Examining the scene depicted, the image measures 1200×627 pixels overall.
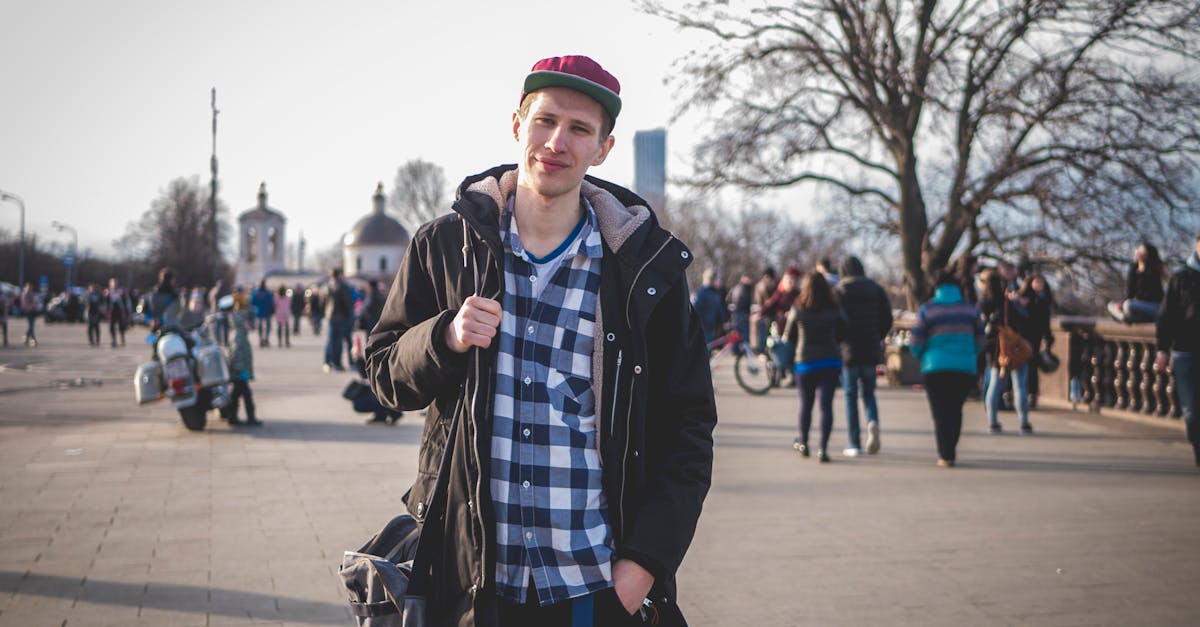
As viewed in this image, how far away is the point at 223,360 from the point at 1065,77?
1664 cm

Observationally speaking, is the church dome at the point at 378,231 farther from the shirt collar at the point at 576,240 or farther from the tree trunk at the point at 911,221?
the shirt collar at the point at 576,240

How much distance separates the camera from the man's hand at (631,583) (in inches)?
89.8

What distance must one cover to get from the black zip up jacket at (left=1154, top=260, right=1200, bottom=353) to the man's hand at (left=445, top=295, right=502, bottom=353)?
7999 millimetres

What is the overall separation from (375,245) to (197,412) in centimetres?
10315

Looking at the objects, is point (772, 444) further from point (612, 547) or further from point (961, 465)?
point (612, 547)

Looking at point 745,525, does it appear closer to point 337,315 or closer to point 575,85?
point 575,85

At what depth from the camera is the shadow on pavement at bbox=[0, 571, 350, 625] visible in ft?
15.6

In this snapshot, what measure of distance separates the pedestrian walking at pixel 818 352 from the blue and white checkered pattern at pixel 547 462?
7.52 meters

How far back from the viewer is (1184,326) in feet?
28.1

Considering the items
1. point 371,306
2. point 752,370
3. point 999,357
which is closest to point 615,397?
point 999,357

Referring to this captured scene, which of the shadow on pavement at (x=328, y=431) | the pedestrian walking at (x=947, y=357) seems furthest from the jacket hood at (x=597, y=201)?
the shadow on pavement at (x=328, y=431)

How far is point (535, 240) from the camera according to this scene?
2.47 meters

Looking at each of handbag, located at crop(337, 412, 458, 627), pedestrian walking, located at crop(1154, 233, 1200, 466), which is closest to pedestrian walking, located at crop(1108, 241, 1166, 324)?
pedestrian walking, located at crop(1154, 233, 1200, 466)

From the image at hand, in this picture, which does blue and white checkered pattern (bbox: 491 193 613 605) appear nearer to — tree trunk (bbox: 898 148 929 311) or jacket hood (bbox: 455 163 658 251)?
jacket hood (bbox: 455 163 658 251)
